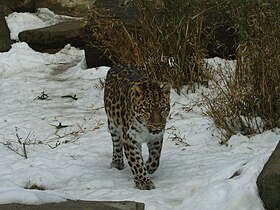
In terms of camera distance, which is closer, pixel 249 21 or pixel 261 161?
pixel 261 161

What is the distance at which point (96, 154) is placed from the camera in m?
7.20

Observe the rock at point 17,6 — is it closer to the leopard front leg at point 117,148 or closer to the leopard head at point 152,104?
the leopard front leg at point 117,148

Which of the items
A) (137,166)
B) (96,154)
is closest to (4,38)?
(96,154)

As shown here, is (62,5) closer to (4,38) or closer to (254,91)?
(4,38)

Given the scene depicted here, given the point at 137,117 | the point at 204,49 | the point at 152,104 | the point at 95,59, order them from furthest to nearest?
the point at 95,59, the point at 204,49, the point at 137,117, the point at 152,104

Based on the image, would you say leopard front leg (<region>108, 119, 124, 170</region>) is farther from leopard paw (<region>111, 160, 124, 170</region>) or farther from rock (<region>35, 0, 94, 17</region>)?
rock (<region>35, 0, 94, 17</region>)

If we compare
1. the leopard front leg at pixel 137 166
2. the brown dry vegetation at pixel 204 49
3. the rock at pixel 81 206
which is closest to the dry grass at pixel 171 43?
the brown dry vegetation at pixel 204 49

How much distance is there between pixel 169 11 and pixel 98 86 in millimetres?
1771

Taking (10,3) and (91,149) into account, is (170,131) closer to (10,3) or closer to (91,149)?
(91,149)

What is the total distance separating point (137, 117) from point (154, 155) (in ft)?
1.85

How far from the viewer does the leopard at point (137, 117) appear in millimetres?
5672

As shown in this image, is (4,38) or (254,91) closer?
(254,91)

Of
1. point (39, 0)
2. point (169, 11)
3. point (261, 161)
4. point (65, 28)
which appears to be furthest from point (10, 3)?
point (261, 161)

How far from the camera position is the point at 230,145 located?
7113 millimetres
